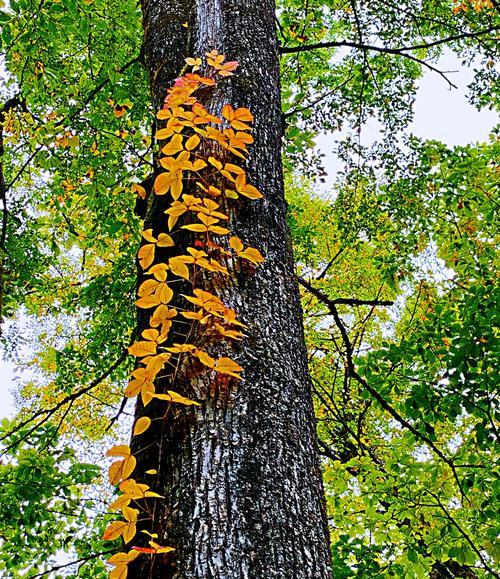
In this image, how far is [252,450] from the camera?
1265 mm

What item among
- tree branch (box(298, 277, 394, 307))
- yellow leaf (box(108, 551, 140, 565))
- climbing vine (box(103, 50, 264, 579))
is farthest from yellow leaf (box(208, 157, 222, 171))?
tree branch (box(298, 277, 394, 307))

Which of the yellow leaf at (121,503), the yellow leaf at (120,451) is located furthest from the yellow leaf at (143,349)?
the yellow leaf at (121,503)

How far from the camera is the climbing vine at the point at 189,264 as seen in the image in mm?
1242

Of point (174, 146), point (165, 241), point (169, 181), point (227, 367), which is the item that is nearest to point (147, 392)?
point (227, 367)

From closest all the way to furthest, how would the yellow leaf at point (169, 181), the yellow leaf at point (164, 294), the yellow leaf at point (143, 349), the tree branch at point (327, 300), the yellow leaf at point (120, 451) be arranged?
the yellow leaf at point (120, 451), the yellow leaf at point (143, 349), the yellow leaf at point (164, 294), the yellow leaf at point (169, 181), the tree branch at point (327, 300)

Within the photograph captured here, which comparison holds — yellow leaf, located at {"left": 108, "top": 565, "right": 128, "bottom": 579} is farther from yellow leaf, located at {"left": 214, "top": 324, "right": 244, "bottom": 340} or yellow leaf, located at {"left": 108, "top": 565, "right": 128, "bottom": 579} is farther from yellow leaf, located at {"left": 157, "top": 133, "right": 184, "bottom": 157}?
yellow leaf, located at {"left": 157, "top": 133, "right": 184, "bottom": 157}

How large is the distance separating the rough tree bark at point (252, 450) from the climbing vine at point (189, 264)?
47 millimetres

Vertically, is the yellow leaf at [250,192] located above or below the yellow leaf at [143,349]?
above

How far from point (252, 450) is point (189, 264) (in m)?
0.55

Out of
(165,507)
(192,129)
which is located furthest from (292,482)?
(192,129)

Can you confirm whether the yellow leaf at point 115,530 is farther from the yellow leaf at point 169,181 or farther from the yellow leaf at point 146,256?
the yellow leaf at point 169,181

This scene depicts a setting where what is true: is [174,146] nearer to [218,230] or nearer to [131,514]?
[218,230]

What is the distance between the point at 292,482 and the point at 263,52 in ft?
5.70

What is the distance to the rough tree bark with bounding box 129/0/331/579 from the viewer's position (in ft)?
3.67
